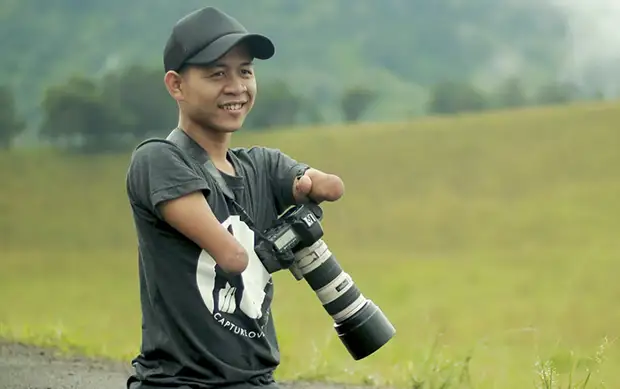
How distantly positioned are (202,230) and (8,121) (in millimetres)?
42406

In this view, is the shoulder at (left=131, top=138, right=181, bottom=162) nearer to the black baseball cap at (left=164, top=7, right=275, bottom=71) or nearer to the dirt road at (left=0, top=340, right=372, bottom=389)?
the black baseball cap at (left=164, top=7, right=275, bottom=71)

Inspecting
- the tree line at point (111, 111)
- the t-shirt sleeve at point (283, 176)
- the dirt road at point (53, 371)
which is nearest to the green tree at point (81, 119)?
the tree line at point (111, 111)

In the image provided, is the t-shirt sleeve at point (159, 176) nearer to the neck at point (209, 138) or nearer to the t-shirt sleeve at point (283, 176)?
the neck at point (209, 138)

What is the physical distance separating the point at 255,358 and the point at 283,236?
0.36 metres

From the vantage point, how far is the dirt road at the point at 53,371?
4.98 metres

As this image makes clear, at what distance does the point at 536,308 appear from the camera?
22.9 m

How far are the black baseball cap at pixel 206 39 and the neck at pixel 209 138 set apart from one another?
0.56 ft

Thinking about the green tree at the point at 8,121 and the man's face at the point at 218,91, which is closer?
the man's face at the point at 218,91

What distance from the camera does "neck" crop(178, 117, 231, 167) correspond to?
3074 mm

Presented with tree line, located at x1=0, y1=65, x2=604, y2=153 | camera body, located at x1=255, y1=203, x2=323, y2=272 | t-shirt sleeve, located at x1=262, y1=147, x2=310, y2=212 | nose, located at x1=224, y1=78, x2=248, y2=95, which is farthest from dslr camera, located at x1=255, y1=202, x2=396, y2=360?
tree line, located at x1=0, y1=65, x2=604, y2=153

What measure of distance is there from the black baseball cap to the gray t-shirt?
0.27 meters

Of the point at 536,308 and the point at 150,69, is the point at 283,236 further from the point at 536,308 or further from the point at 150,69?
the point at 150,69

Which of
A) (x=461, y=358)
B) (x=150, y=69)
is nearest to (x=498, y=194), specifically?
(x=150, y=69)

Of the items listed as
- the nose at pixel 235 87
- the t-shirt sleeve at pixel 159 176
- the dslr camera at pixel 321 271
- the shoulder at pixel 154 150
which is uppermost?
the nose at pixel 235 87
